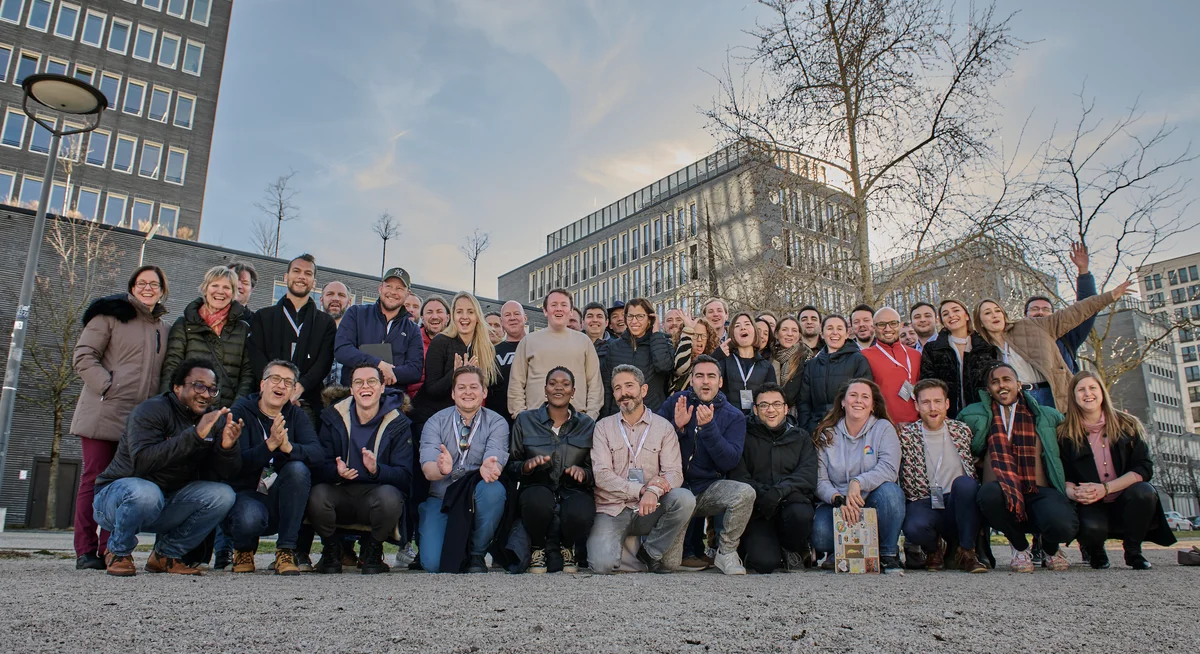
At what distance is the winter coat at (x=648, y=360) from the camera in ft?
23.5

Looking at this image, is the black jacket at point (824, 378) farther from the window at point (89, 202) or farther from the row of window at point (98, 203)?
the window at point (89, 202)

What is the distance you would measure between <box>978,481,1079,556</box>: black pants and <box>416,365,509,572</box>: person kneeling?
12.4 ft

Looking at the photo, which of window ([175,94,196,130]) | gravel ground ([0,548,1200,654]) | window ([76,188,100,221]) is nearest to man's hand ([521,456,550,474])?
gravel ground ([0,548,1200,654])

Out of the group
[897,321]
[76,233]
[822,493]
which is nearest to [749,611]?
[822,493]

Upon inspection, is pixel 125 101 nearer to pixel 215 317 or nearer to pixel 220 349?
pixel 215 317

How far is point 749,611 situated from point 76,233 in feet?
99.1

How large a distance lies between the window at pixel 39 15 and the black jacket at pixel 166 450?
46.7m

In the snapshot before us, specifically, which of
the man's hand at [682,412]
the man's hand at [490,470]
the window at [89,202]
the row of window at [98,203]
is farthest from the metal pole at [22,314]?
the window at [89,202]

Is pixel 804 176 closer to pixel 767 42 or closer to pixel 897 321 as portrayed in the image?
pixel 767 42

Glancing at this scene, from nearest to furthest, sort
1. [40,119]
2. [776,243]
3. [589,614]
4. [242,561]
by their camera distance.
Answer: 1. [589,614]
2. [242,561]
3. [40,119]
4. [776,243]

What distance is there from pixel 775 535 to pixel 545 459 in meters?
1.95

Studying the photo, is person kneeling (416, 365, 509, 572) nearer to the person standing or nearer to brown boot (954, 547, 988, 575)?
the person standing

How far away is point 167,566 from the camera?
500cm

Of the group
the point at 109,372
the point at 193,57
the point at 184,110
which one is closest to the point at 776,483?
the point at 109,372
